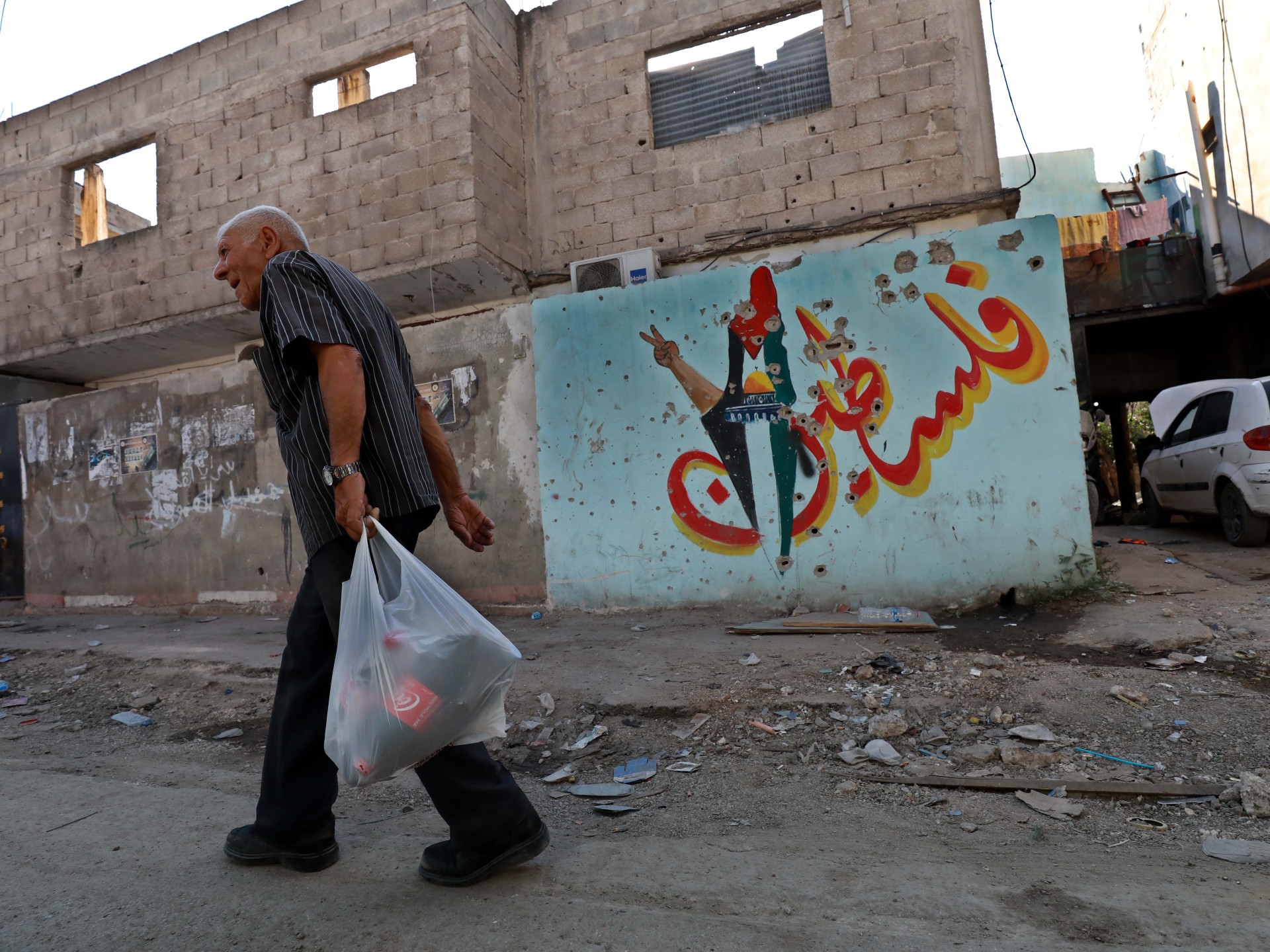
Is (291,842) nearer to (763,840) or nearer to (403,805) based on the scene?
(403,805)

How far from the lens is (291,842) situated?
A: 1659 mm

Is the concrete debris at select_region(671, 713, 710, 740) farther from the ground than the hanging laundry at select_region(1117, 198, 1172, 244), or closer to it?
closer to it

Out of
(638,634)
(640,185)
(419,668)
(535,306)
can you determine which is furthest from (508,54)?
(419,668)

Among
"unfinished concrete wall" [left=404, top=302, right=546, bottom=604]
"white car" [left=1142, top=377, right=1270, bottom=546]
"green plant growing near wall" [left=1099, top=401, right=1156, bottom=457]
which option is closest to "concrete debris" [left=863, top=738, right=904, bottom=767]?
"unfinished concrete wall" [left=404, top=302, right=546, bottom=604]

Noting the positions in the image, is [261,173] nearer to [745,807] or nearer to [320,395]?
[320,395]

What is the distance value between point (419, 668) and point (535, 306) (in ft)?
12.9

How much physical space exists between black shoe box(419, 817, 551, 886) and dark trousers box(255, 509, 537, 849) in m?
0.04

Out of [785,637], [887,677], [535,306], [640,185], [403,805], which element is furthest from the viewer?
[640,185]

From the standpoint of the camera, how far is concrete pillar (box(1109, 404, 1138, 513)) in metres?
Result: 12.3

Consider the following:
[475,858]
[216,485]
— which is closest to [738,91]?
[216,485]

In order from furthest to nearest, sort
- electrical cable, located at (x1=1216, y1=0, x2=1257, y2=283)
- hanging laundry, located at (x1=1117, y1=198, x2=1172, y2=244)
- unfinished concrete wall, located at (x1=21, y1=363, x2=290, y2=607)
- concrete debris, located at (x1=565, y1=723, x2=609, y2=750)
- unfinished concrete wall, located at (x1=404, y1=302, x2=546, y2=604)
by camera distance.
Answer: hanging laundry, located at (x1=1117, y1=198, x2=1172, y2=244)
electrical cable, located at (x1=1216, y1=0, x2=1257, y2=283)
unfinished concrete wall, located at (x1=21, y1=363, x2=290, y2=607)
unfinished concrete wall, located at (x1=404, y1=302, x2=546, y2=604)
concrete debris, located at (x1=565, y1=723, x2=609, y2=750)

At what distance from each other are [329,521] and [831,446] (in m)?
3.27

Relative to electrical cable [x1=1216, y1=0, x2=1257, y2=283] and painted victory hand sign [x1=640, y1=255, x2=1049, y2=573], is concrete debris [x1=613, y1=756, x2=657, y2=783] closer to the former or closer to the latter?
painted victory hand sign [x1=640, y1=255, x2=1049, y2=573]

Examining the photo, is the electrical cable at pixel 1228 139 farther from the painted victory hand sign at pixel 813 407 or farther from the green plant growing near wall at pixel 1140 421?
the green plant growing near wall at pixel 1140 421
